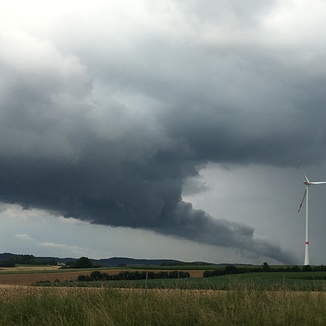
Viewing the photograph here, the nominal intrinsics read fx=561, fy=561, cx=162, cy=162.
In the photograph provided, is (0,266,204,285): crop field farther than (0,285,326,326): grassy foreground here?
Yes

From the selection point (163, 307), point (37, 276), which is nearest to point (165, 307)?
point (163, 307)

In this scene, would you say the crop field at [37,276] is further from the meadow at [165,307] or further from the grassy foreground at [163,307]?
the grassy foreground at [163,307]

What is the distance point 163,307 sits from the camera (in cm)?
1845

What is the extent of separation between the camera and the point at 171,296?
2061cm

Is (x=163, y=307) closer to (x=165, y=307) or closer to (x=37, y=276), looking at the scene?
(x=165, y=307)

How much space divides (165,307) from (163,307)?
0.07m

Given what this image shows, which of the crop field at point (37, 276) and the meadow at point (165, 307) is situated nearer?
the meadow at point (165, 307)

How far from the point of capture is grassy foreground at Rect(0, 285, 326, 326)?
55.4ft

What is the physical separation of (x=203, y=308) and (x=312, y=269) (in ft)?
287

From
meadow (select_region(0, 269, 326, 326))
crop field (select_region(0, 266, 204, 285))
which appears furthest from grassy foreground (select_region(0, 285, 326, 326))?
crop field (select_region(0, 266, 204, 285))

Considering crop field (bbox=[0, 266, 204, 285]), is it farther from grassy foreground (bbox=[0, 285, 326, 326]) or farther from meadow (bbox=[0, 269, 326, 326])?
grassy foreground (bbox=[0, 285, 326, 326])

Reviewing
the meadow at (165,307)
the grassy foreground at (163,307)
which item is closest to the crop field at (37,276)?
the meadow at (165,307)

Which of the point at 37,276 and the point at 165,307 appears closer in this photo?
the point at 165,307

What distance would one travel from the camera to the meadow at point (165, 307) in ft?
55.5
